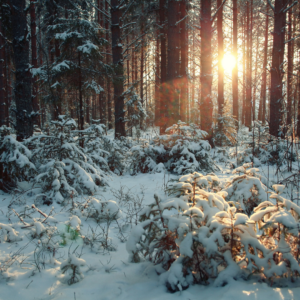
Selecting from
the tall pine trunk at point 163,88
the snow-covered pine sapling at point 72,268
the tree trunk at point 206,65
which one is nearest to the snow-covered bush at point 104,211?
the snow-covered pine sapling at point 72,268

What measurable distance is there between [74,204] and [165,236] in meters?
2.38

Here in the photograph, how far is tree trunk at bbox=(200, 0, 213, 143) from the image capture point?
8.27 meters

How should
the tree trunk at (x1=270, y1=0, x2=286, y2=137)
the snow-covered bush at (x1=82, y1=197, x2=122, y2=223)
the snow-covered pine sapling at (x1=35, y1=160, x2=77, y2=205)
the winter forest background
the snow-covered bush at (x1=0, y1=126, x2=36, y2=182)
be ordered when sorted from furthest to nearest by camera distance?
the tree trunk at (x1=270, y1=0, x2=286, y2=137) → the snow-covered bush at (x1=0, y1=126, x2=36, y2=182) → the snow-covered pine sapling at (x1=35, y1=160, x2=77, y2=205) → the snow-covered bush at (x1=82, y1=197, x2=122, y2=223) → the winter forest background

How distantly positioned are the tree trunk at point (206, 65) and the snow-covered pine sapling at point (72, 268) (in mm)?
7298

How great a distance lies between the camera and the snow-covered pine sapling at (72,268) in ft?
6.02

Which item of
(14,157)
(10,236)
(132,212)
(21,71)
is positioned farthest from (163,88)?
(10,236)

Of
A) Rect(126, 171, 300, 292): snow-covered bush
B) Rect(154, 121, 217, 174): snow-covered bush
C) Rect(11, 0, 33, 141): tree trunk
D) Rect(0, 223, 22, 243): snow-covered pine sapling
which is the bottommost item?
Rect(0, 223, 22, 243): snow-covered pine sapling

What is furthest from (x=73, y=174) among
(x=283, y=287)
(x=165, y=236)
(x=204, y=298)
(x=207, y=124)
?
(x=207, y=124)

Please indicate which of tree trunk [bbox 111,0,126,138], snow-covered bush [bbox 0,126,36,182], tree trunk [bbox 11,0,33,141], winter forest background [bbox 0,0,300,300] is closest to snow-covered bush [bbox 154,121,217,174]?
winter forest background [bbox 0,0,300,300]

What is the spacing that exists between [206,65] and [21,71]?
6284 mm

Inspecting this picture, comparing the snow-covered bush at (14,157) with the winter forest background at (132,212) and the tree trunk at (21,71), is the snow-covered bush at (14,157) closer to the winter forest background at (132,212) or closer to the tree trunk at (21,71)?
the winter forest background at (132,212)

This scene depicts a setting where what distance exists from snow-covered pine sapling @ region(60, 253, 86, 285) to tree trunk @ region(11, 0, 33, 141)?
14.3ft

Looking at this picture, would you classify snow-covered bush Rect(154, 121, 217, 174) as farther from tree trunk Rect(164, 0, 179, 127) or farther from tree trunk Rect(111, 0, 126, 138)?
tree trunk Rect(111, 0, 126, 138)

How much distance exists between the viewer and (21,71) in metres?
5.41
